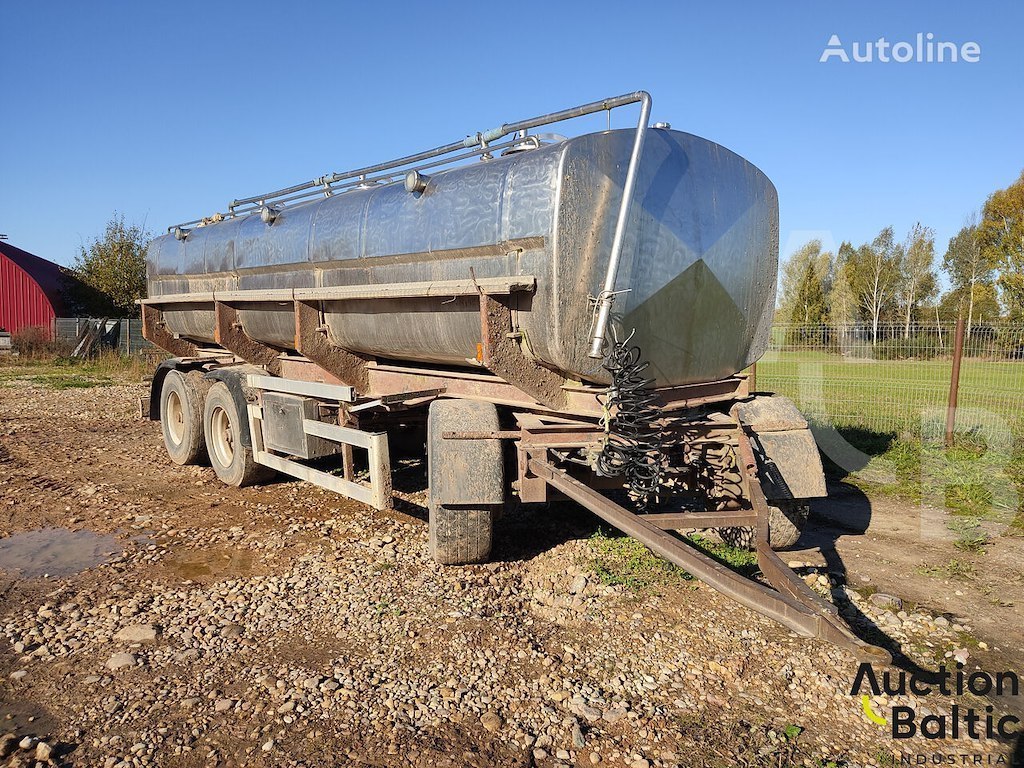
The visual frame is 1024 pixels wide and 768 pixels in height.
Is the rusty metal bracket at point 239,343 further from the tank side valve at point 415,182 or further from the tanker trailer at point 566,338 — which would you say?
the tank side valve at point 415,182

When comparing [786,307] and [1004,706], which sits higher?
[786,307]

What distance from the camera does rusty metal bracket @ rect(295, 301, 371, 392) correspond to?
646 centimetres

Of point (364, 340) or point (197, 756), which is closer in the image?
point (197, 756)

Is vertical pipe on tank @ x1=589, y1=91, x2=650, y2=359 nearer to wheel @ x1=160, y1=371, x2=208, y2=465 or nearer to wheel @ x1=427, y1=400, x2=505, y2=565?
wheel @ x1=427, y1=400, x2=505, y2=565

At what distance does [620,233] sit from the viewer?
4164 mm

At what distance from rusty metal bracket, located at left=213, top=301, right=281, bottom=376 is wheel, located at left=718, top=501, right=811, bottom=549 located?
5122mm

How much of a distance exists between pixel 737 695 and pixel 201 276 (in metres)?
7.59

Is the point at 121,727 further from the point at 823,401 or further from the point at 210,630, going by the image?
the point at 823,401

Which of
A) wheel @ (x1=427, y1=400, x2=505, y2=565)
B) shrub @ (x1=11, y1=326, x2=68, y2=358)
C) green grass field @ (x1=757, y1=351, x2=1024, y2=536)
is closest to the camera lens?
wheel @ (x1=427, y1=400, x2=505, y2=565)

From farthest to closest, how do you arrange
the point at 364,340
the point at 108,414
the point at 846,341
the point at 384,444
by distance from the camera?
the point at 108,414
the point at 846,341
the point at 364,340
the point at 384,444

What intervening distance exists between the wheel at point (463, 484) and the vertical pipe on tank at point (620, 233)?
106 cm

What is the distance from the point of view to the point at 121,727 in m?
3.25

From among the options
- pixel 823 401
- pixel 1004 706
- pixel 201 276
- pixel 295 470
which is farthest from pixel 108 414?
pixel 1004 706

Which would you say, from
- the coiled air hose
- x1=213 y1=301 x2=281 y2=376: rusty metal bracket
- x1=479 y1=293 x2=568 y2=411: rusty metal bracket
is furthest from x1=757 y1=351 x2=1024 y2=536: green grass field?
x1=213 y1=301 x2=281 y2=376: rusty metal bracket
